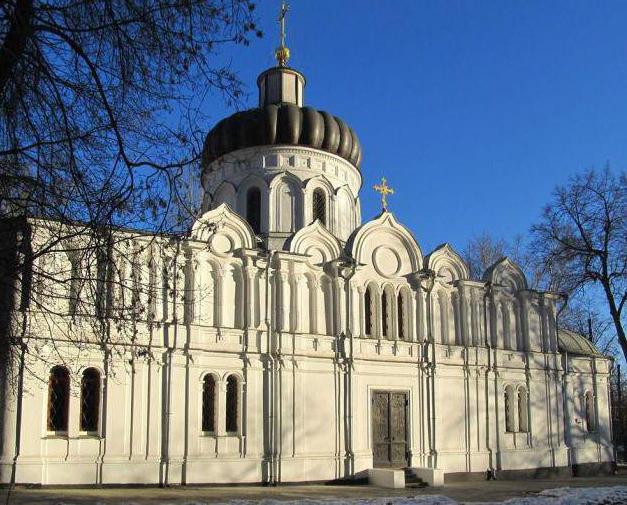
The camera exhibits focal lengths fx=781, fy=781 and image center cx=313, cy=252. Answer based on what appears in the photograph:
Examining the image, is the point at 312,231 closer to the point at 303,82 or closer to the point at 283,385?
the point at 283,385

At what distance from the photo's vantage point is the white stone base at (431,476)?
20.7 m

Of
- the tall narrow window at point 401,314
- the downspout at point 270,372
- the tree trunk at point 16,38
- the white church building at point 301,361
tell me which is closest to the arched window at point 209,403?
the white church building at point 301,361

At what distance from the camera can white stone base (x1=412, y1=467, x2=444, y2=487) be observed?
68.0 feet

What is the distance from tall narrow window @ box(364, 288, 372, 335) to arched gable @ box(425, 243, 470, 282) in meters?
2.55

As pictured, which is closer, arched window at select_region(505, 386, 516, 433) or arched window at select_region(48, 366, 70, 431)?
arched window at select_region(48, 366, 70, 431)

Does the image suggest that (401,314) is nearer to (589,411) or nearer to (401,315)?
(401,315)

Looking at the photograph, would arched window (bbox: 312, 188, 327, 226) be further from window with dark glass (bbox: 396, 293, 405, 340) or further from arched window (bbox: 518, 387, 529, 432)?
arched window (bbox: 518, 387, 529, 432)

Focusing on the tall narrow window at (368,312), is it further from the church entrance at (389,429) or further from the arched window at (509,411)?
the arched window at (509,411)

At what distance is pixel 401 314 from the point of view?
2302cm

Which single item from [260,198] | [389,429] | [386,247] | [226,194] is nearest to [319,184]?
[260,198]

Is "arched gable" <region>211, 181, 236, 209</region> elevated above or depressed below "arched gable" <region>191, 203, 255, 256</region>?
above

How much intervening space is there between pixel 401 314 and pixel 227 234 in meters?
5.95

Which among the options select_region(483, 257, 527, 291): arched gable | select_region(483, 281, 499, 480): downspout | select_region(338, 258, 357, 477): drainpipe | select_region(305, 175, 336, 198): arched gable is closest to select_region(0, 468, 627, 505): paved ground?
select_region(338, 258, 357, 477): drainpipe

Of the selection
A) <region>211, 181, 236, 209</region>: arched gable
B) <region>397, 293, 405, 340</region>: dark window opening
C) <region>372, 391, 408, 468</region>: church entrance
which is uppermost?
<region>211, 181, 236, 209</region>: arched gable
